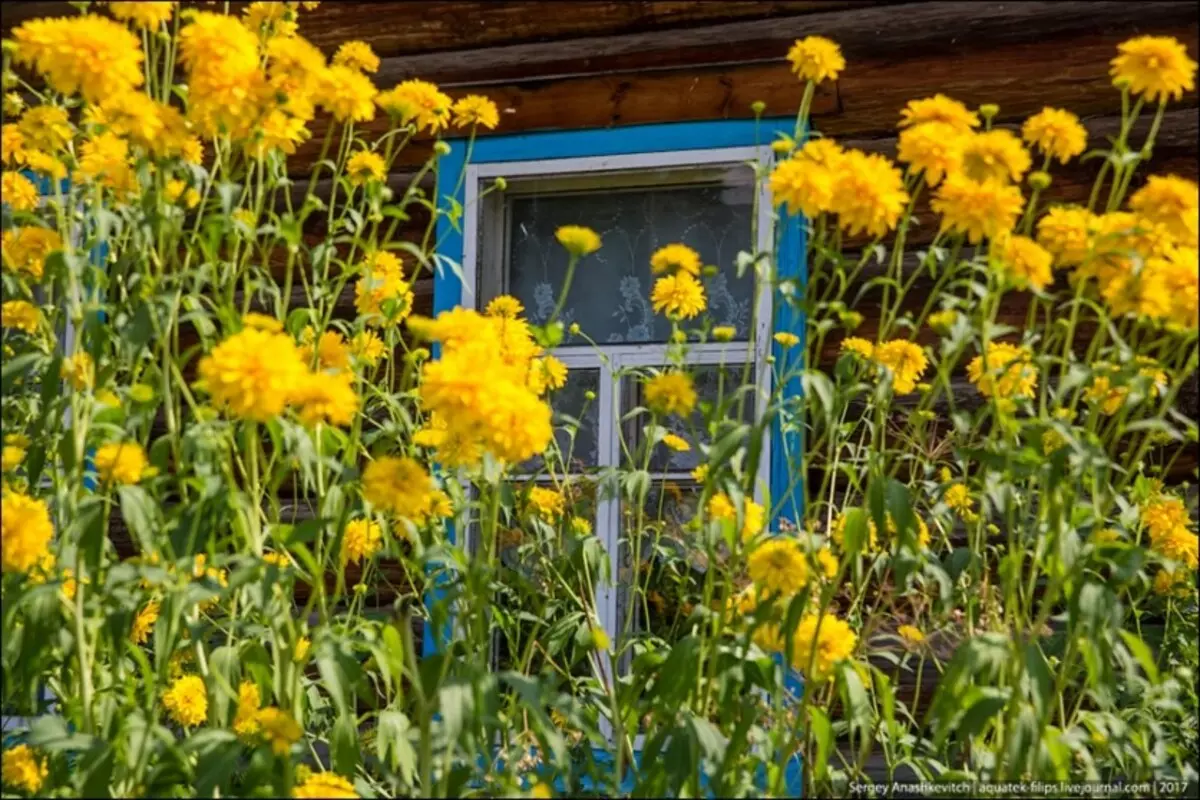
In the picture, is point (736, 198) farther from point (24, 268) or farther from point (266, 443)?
point (24, 268)

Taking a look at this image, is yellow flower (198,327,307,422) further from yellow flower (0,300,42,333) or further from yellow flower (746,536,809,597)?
yellow flower (746,536,809,597)

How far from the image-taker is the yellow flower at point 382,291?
2.56 m

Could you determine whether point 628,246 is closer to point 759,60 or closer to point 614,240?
point 614,240

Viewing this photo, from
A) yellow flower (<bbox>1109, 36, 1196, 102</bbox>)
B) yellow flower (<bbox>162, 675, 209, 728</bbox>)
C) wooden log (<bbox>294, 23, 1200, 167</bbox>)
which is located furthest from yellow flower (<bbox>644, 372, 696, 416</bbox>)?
wooden log (<bbox>294, 23, 1200, 167</bbox>)

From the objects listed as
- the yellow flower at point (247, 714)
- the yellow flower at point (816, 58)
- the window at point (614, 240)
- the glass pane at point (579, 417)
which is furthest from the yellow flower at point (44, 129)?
the glass pane at point (579, 417)

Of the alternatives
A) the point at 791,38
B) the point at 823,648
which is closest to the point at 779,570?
the point at 823,648

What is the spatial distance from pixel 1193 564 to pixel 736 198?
161 centimetres

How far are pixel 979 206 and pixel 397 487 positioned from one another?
892 millimetres

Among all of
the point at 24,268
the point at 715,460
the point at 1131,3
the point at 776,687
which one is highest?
the point at 1131,3

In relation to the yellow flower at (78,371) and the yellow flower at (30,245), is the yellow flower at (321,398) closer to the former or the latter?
the yellow flower at (78,371)

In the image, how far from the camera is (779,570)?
2229 millimetres

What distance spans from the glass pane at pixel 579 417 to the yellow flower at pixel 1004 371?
1488mm

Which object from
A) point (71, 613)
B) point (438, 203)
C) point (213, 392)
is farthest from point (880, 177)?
point (438, 203)

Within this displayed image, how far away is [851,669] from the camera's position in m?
2.29
